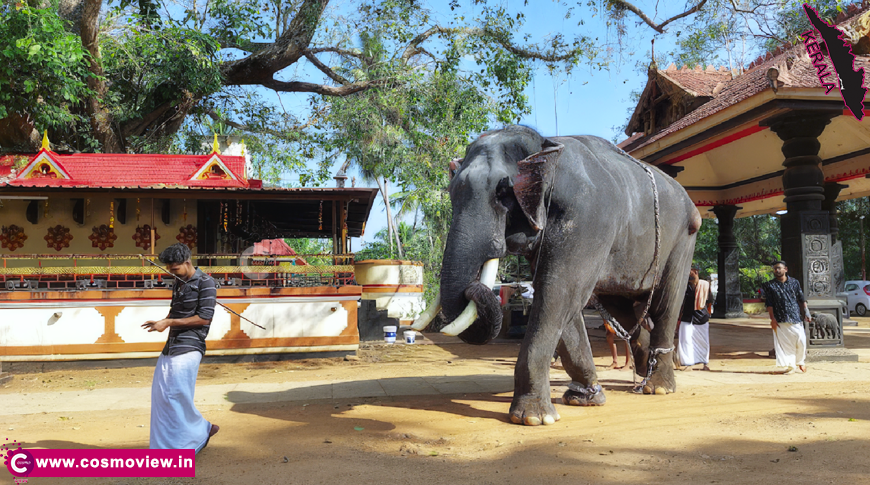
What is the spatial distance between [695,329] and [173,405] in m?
7.15

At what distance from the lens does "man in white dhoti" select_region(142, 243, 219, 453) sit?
13.6ft

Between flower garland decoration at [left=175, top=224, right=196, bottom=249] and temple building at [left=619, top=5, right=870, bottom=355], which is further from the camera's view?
flower garland decoration at [left=175, top=224, right=196, bottom=249]

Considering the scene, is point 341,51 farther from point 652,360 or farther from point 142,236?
point 652,360

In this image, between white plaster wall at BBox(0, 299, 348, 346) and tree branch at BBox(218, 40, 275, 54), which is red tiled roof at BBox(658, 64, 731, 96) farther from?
tree branch at BBox(218, 40, 275, 54)

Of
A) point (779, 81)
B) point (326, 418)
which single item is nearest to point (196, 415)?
point (326, 418)

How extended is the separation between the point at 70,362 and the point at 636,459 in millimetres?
9688

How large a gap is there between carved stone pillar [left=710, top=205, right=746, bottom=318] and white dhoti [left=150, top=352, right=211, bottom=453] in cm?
1583

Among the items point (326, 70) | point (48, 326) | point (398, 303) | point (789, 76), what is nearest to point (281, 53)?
point (326, 70)

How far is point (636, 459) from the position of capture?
3895 mm

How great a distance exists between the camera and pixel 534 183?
462 centimetres

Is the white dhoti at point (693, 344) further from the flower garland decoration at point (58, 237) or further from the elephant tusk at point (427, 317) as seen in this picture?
the flower garland decoration at point (58, 237)

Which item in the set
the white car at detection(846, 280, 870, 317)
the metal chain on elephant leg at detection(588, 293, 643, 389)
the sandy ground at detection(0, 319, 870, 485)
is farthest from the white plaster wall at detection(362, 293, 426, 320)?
the white car at detection(846, 280, 870, 317)

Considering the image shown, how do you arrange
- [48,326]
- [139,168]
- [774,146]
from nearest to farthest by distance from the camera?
1. [48,326]
2. [139,168]
3. [774,146]

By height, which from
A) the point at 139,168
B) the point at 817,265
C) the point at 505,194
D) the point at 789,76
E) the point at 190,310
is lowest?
the point at 190,310
